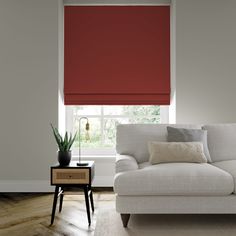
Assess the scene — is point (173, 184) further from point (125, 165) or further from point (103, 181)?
point (103, 181)

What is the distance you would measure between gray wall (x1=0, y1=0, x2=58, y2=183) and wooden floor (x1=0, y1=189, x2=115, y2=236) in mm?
436

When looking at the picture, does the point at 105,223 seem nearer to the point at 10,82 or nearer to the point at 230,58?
the point at 10,82

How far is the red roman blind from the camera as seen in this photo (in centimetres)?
532

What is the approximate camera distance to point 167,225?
11.4ft

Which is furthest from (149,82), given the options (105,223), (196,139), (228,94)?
(105,223)

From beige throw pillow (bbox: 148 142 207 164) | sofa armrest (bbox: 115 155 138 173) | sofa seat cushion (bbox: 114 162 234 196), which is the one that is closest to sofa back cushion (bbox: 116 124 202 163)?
beige throw pillow (bbox: 148 142 207 164)

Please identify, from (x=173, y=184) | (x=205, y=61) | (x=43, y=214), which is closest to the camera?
(x=173, y=184)

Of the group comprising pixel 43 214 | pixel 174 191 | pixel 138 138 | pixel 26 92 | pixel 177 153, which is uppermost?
pixel 26 92

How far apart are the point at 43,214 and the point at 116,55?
2.40m

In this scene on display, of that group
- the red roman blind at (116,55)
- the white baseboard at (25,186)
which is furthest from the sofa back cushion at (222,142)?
the white baseboard at (25,186)

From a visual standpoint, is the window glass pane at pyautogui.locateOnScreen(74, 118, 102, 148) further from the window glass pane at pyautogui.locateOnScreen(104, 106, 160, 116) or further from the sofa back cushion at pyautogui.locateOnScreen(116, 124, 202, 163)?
the sofa back cushion at pyautogui.locateOnScreen(116, 124, 202, 163)

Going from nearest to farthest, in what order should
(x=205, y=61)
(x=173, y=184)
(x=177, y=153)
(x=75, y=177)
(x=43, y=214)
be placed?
(x=173, y=184), (x=75, y=177), (x=177, y=153), (x=43, y=214), (x=205, y=61)

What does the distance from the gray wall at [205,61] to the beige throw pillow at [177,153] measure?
4.14 ft

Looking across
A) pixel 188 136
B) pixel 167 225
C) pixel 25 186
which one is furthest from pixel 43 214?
pixel 188 136
